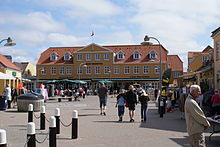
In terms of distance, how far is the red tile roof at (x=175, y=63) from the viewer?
76938 mm

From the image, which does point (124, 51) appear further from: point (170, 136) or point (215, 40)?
point (170, 136)

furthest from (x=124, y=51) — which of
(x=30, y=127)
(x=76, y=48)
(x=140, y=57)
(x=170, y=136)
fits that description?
(x=30, y=127)

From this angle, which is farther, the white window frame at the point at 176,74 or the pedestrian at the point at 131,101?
the white window frame at the point at 176,74

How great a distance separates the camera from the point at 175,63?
256 feet

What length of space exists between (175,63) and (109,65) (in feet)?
59.5

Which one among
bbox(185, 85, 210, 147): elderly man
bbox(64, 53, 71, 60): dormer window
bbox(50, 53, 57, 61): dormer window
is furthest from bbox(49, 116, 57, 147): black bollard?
bbox(50, 53, 57, 61): dormer window

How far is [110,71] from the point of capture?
67438 millimetres

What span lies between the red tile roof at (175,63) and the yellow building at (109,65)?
6.74 m

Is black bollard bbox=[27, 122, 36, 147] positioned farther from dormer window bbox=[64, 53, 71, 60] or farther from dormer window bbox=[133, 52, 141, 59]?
dormer window bbox=[64, 53, 71, 60]

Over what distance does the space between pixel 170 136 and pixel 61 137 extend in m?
3.54

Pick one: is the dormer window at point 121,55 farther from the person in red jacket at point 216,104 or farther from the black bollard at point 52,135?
the black bollard at point 52,135

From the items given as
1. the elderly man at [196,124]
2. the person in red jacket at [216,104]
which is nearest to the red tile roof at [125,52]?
the person in red jacket at [216,104]

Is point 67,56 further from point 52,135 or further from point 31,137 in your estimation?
point 31,137

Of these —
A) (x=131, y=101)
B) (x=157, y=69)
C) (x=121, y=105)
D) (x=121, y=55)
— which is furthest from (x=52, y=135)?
(x=121, y=55)
